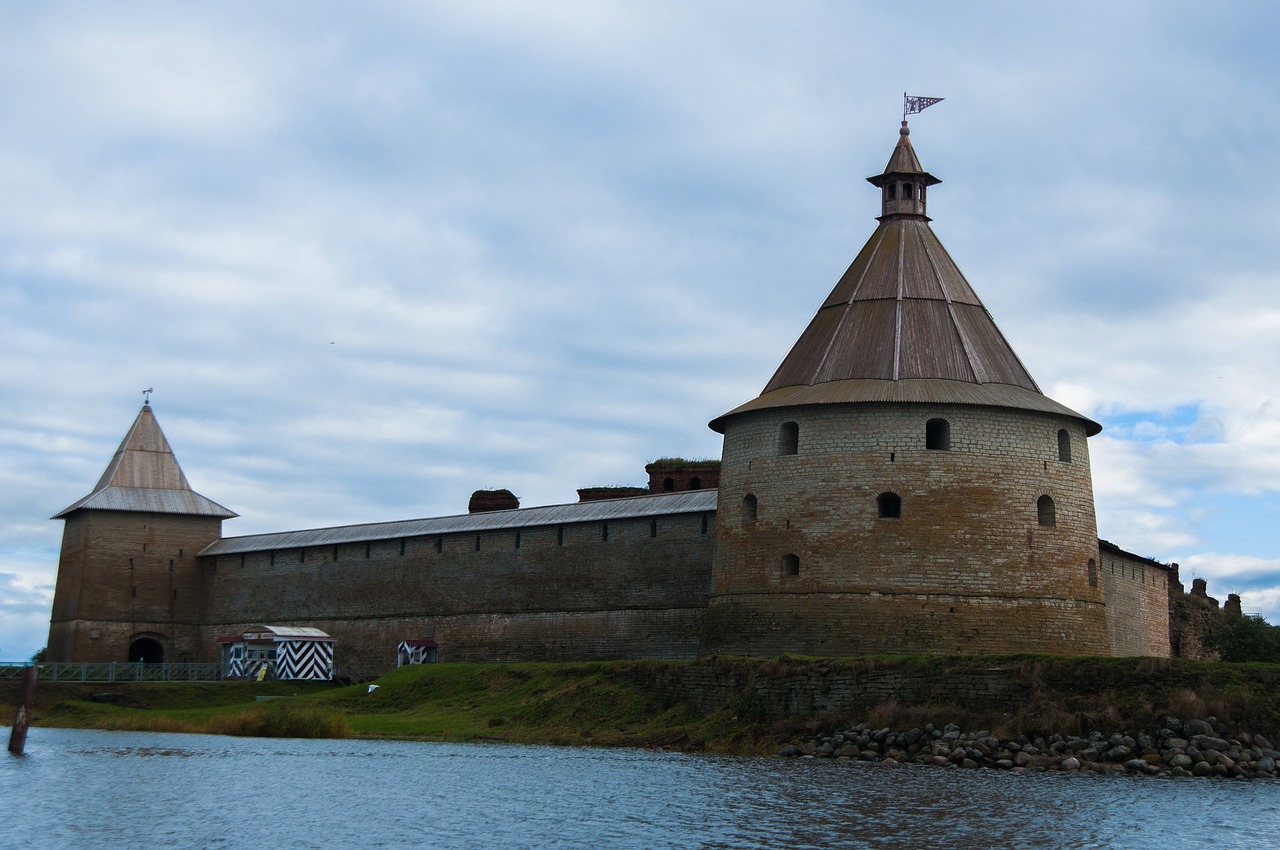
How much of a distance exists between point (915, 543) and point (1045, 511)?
9.32 ft

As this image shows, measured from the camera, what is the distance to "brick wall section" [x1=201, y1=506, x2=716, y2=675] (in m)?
35.8

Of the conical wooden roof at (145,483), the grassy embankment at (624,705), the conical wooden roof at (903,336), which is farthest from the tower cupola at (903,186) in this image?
the conical wooden roof at (145,483)

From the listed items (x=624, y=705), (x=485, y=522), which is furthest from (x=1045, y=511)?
(x=485, y=522)

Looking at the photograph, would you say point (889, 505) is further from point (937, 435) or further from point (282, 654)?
point (282, 654)

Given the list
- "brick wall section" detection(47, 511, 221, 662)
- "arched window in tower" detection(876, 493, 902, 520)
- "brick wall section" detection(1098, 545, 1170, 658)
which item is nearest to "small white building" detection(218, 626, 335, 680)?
"brick wall section" detection(47, 511, 221, 662)

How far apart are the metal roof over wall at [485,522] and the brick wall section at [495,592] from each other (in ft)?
0.66

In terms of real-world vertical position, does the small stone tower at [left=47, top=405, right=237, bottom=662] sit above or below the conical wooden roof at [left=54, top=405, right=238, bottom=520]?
below

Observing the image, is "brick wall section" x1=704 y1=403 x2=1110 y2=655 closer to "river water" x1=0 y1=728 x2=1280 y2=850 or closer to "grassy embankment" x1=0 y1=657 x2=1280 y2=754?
"grassy embankment" x1=0 y1=657 x2=1280 y2=754

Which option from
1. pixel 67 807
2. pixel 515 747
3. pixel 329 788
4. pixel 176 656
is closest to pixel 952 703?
pixel 515 747

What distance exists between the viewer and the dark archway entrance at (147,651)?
49.2 meters

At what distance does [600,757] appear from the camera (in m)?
25.3

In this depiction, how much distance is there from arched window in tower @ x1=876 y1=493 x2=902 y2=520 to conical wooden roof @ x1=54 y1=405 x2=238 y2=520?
26437 millimetres

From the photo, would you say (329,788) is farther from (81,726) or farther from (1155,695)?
(81,726)

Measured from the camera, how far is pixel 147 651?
49500 mm
